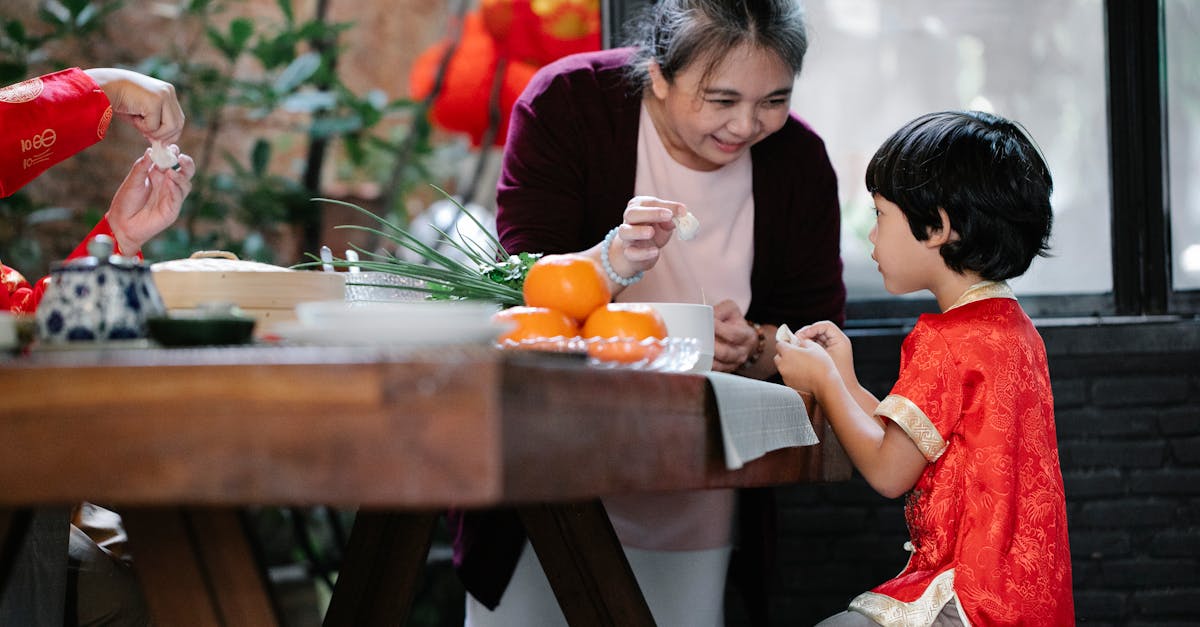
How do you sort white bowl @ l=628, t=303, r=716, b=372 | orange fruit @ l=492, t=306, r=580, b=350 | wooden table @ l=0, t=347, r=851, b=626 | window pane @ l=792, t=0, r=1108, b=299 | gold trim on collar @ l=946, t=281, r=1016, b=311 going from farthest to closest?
window pane @ l=792, t=0, r=1108, b=299 < gold trim on collar @ l=946, t=281, r=1016, b=311 < white bowl @ l=628, t=303, r=716, b=372 < orange fruit @ l=492, t=306, r=580, b=350 < wooden table @ l=0, t=347, r=851, b=626

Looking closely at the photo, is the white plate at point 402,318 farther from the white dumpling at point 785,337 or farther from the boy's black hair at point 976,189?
the boy's black hair at point 976,189

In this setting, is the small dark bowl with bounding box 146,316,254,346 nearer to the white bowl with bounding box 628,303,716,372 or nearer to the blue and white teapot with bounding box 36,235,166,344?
the blue and white teapot with bounding box 36,235,166,344

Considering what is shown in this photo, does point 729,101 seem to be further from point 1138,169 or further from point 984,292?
point 1138,169

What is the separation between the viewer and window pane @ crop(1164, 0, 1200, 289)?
2.79 m

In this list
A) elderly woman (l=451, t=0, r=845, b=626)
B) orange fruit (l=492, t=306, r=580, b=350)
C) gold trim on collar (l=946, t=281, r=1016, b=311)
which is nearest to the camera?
orange fruit (l=492, t=306, r=580, b=350)

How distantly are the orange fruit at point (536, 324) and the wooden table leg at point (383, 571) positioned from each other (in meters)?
0.31

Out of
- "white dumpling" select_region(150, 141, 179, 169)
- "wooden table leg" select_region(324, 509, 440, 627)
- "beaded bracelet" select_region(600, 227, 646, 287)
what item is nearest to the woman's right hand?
"beaded bracelet" select_region(600, 227, 646, 287)

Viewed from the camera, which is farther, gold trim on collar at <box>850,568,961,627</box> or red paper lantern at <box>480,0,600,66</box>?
red paper lantern at <box>480,0,600,66</box>

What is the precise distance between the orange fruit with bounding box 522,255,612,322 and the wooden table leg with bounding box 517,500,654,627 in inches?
11.2

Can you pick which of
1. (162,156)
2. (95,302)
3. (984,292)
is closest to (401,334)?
(95,302)

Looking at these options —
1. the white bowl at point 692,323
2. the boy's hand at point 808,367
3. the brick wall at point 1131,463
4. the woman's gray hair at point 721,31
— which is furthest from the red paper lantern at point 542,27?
the white bowl at point 692,323

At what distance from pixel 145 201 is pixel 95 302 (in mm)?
796

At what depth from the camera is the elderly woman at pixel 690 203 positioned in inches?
76.9

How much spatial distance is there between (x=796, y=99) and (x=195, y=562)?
7.46 ft
